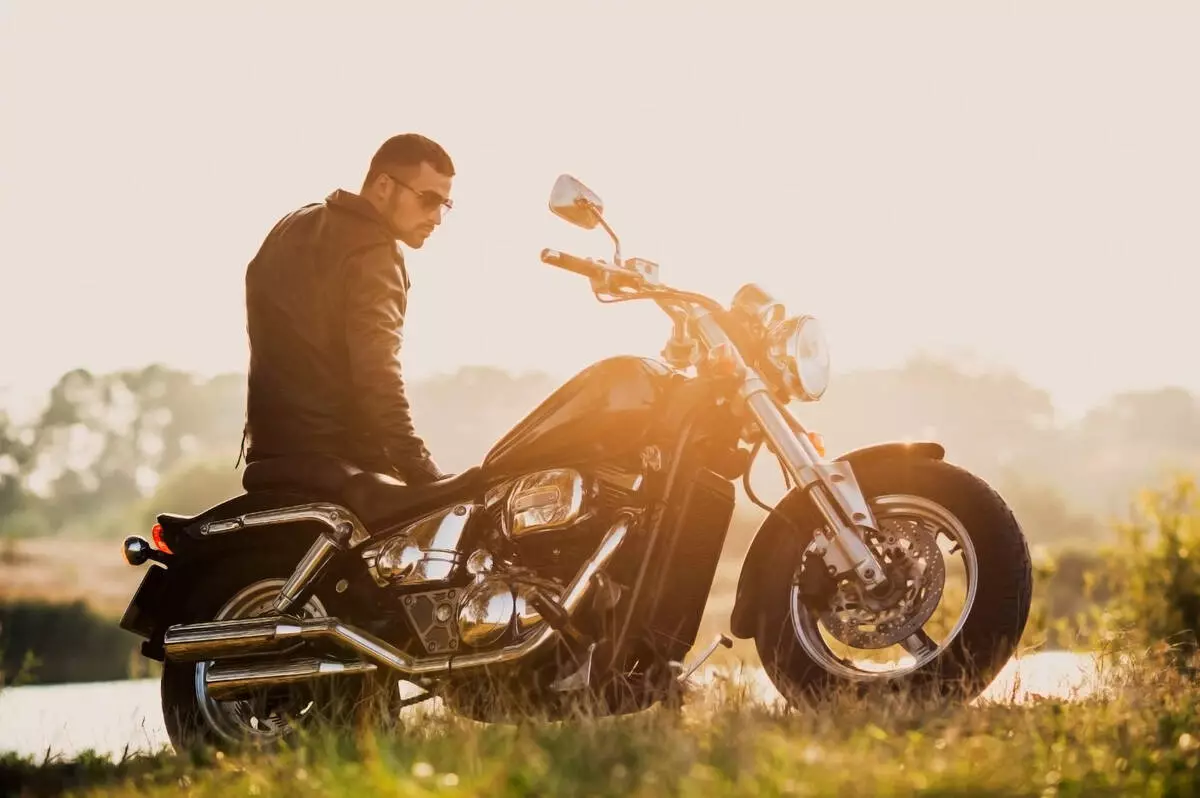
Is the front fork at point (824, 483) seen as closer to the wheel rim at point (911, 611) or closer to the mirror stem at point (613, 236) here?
the wheel rim at point (911, 611)

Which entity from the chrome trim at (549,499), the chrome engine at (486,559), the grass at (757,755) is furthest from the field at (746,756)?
the chrome trim at (549,499)

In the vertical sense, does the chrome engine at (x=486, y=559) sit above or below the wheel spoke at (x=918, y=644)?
above

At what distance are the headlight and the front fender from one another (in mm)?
270

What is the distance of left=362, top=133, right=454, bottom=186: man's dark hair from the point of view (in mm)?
5547

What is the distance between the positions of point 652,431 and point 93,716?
4220 mm

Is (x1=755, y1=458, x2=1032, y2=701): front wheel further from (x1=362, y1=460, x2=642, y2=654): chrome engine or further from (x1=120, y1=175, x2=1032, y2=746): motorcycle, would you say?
(x1=362, y1=460, x2=642, y2=654): chrome engine

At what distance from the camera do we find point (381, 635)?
502 cm

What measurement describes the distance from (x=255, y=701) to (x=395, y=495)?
43.0 inches

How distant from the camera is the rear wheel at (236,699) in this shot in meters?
5.18

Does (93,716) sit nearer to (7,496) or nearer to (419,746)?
(419,746)

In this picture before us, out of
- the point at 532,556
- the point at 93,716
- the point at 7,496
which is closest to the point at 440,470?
the point at 532,556

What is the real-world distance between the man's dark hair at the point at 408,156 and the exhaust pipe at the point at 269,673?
2021 millimetres

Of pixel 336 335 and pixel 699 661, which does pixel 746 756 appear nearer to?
pixel 699 661

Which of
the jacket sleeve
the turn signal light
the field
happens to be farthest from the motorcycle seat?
the turn signal light
